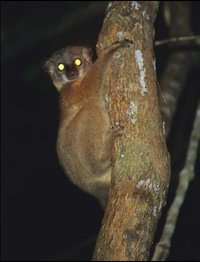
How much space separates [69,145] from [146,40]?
2.01 metres

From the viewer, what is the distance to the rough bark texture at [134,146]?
121 inches

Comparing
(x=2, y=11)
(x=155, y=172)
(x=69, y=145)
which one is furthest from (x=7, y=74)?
(x=155, y=172)

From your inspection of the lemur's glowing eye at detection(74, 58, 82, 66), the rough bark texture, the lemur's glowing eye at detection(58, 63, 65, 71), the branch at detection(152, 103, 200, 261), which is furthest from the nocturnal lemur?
the branch at detection(152, 103, 200, 261)

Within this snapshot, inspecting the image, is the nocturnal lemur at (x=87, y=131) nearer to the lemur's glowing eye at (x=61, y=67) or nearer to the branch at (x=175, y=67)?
the lemur's glowing eye at (x=61, y=67)

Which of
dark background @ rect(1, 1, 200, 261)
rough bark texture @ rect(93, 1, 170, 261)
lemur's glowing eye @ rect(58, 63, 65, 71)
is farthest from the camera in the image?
dark background @ rect(1, 1, 200, 261)

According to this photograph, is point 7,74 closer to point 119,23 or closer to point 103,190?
point 103,190

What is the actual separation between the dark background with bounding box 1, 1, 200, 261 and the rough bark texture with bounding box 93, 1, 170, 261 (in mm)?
2934

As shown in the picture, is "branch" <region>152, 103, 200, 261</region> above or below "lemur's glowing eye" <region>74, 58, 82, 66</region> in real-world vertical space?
below

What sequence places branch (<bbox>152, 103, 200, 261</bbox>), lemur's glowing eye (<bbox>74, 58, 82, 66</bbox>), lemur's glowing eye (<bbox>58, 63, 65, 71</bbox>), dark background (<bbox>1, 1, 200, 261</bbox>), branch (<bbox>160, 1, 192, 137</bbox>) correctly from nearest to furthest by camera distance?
branch (<bbox>152, 103, 200, 261</bbox>) → branch (<bbox>160, 1, 192, 137</bbox>) → lemur's glowing eye (<bbox>74, 58, 82, 66</bbox>) → lemur's glowing eye (<bbox>58, 63, 65, 71</bbox>) → dark background (<bbox>1, 1, 200, 261</bbox>)

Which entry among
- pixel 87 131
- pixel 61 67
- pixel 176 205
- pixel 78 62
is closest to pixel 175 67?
pixel 78 62

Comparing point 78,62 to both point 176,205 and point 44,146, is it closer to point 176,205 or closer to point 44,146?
point 176,205

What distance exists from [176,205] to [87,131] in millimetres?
1633

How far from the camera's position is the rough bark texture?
3.08 m

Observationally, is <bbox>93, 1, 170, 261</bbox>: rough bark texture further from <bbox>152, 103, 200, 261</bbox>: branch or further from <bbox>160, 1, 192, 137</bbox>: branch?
<bbox>160, 1, 192, 137</bbox>: branch
